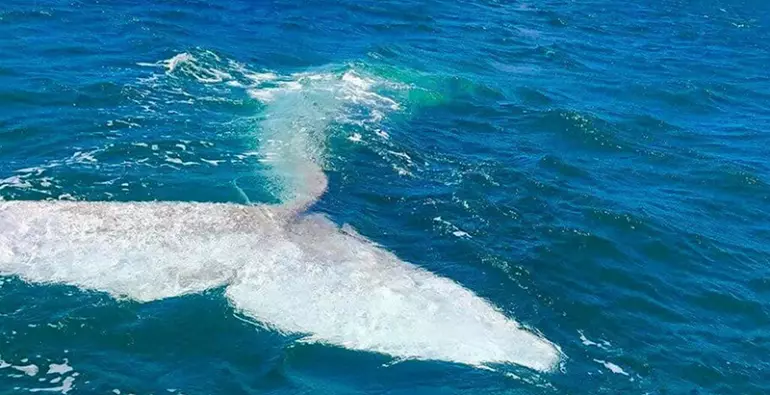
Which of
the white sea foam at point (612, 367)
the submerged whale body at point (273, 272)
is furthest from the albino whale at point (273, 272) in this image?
the white sea foam at point (612, 367)

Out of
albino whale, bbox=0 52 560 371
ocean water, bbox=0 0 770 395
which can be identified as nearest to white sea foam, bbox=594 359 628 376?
ocean water, bbox=0 0 770 395

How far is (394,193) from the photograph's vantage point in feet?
128

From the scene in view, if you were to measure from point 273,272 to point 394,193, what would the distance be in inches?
345

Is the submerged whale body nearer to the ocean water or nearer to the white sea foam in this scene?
the ocean water

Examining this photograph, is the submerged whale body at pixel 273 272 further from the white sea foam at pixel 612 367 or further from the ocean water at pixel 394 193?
the white sea foam at pixel 612 367

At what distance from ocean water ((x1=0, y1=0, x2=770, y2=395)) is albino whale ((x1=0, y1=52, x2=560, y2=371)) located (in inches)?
5.3

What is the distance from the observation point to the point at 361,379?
2688cm

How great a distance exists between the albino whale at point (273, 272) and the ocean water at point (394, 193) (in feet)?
0.44

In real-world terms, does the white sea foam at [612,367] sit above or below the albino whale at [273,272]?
above

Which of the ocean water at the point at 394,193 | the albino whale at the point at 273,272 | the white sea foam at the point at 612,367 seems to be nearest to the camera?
the ocean water at the point at 394,193

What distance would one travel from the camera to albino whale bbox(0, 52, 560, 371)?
29266mm

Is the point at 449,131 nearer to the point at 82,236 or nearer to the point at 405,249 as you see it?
the point at 405,249

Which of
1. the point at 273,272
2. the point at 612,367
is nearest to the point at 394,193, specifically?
the point at 273,272

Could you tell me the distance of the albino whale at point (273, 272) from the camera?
2927 centimetres
